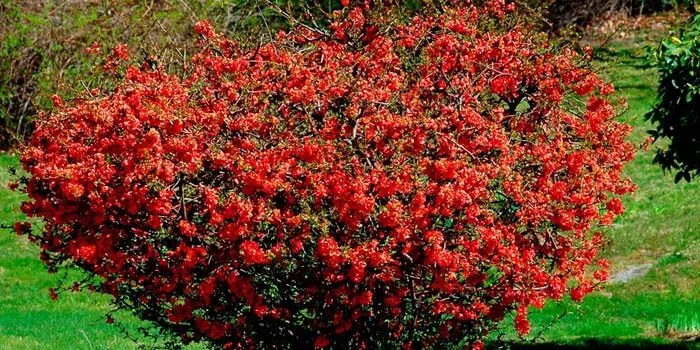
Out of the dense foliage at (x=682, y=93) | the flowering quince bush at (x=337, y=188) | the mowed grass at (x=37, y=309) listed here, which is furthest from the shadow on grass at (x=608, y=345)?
the mowed grass at (x=37, y=309)

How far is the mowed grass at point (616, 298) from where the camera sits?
10641 mm

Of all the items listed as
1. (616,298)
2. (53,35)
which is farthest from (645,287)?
(53,35)

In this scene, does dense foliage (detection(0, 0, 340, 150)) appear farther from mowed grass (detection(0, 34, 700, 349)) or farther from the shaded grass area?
the shaded grass area

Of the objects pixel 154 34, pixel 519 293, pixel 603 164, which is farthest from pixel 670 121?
pixel 154 34

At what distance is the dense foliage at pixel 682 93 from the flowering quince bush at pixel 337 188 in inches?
49.3

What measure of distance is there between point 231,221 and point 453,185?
119cm

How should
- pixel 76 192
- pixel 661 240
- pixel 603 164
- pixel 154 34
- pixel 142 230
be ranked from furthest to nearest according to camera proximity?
pixel 154 34
pixel 661 240
pixel 603 164
pixel 142 230
pixel 76 192

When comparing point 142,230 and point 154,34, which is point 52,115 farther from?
point 154,34

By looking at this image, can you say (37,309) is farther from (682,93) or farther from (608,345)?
(682,93)

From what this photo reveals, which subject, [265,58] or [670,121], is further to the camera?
[670,121]

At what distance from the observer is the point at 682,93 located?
8.46 m

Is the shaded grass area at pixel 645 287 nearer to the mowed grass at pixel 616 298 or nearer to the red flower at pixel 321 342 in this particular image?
the mowed grass at pixel 616 298

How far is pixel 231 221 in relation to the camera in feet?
20.4

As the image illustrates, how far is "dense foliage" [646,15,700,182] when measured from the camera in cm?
834
